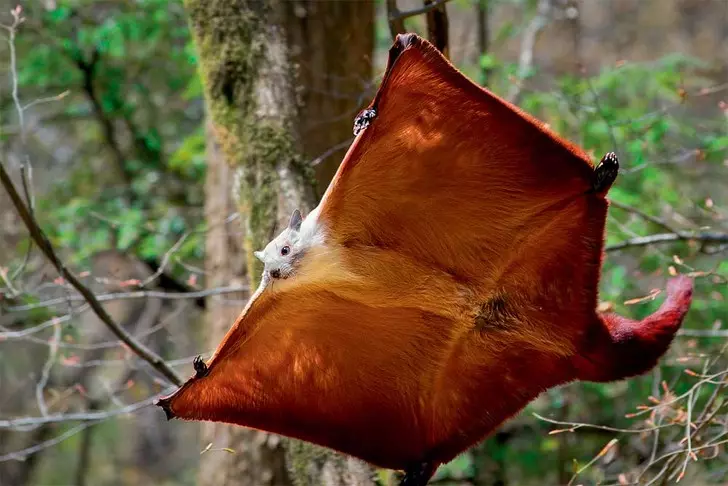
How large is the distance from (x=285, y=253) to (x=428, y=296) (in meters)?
0.38

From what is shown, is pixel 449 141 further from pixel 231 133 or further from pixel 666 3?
pixel 666 3

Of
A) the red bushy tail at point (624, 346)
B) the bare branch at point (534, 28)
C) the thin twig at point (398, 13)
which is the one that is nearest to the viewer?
the red bushy tail at point (624, 346)

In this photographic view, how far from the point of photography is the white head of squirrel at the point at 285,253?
6.15ft

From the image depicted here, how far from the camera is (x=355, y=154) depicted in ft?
5.65

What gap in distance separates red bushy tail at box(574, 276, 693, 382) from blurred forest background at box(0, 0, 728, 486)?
0.39 m

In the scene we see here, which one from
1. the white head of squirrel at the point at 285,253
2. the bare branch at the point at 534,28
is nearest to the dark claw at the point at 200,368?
the white head of squirrel at the point at 285,253

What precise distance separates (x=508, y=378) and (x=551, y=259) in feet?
1.14

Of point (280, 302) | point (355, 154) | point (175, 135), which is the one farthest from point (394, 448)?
point (175, 135)

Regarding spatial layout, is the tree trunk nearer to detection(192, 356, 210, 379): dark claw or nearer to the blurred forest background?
the blurred forest background

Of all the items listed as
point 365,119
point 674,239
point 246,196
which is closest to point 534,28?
point 674,239

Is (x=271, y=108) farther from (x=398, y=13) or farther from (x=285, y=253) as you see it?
(x=285, y=253)

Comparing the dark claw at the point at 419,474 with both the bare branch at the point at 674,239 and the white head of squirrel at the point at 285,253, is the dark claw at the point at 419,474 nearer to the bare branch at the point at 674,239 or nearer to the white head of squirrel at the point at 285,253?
the white head of squirrel at the point at 285,253

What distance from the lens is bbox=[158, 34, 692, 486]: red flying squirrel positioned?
1732 mm

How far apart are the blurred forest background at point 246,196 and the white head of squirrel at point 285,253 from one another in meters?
0.56
